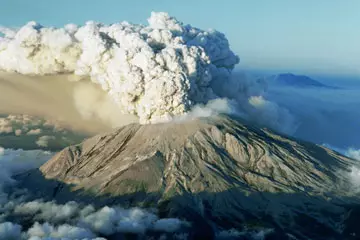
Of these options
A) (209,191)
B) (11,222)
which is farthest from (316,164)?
(11,222)

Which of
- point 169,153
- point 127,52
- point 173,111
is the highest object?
point 127,52

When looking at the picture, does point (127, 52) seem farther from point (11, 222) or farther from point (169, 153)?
point (11, 222)

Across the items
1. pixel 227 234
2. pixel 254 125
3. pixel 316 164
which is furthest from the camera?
pixel 254 125

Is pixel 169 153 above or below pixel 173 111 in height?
below

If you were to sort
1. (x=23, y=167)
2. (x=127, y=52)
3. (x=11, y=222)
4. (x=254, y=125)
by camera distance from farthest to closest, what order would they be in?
Result: (x=23, y=167) < (x=254, y=125) < (x=127, y=52) < (x=11, y=222)

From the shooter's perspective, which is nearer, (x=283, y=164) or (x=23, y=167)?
(x=283, y=164)

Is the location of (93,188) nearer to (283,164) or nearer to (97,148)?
(97,148)

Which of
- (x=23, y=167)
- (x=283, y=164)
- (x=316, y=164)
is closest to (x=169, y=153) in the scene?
(x=283, y=164)
